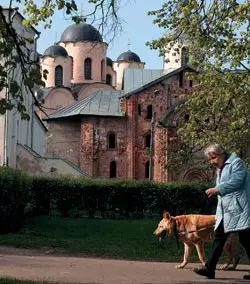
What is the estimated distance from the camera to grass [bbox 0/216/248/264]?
42.9 ft

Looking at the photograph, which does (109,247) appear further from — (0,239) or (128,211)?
(128,211)

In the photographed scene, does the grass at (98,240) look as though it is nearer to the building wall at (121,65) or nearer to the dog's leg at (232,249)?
the dog's leg at (232,249)

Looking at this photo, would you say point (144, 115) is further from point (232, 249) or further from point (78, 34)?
point (232, 249)

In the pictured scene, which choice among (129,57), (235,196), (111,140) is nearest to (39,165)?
(111,140)

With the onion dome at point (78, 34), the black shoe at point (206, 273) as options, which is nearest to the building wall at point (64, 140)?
the onion dome at point (78, 34)

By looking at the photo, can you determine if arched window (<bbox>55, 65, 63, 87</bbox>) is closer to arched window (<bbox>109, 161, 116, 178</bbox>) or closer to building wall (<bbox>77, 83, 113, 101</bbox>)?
building wall (<bbox>77, 83, 113, 101</bbox>)

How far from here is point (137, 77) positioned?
4969 centimetres

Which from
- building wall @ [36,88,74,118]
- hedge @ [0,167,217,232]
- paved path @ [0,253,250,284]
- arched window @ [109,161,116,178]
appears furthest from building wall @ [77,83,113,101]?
paved path @ [0,253,250,284]

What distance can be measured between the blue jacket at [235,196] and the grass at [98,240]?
3.91 metres

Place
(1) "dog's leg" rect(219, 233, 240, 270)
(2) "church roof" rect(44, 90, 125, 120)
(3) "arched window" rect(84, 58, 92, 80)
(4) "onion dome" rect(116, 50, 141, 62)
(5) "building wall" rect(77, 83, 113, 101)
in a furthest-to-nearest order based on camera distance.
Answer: (4) "onion dome" rect(116, 50, 141, 62) < (3) "arched window" rect(84, 58, 92, 80) < (5) "building wall" rect(77, 83, 113, 101) < (2) "church roof" rect(44, 90, 125, 120) < (1) "dog's leg" rect(219, 233, 240, 270)

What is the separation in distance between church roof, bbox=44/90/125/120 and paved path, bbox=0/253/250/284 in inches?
1374

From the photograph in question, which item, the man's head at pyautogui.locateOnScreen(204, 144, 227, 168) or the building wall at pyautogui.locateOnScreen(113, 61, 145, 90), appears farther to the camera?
the building wall at pyautogui.locateOnScreen(113, 61, 145, 90)

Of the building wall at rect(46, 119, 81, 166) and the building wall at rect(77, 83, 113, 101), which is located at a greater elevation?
the building wall at rect(77, 83, 113, 101)

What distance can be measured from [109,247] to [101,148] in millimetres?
30296
